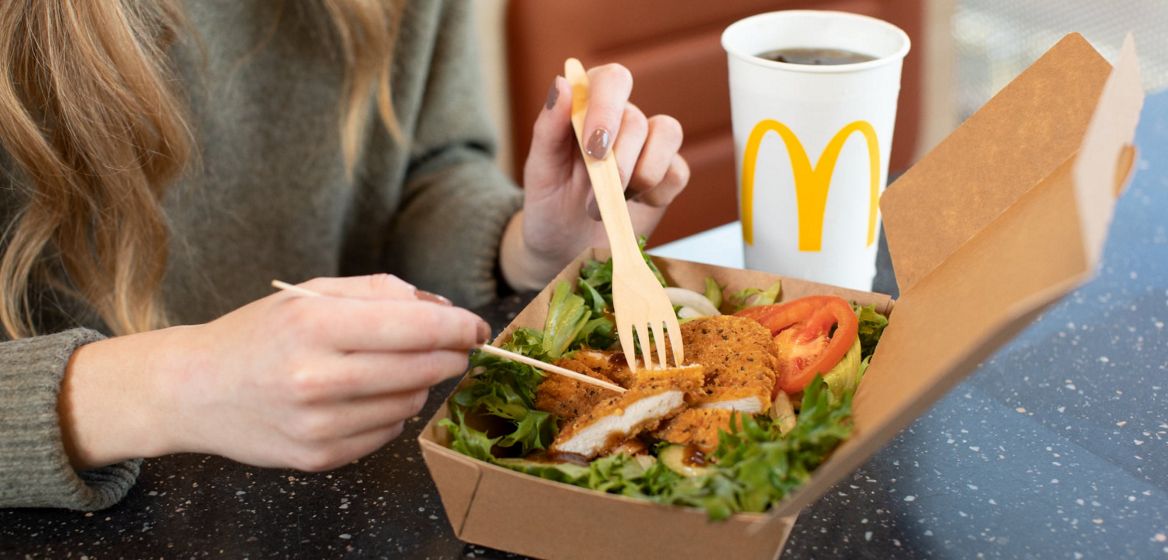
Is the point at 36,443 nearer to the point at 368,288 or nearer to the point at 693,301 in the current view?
the point at 368,288

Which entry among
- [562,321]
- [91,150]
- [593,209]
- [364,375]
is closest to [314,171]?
[91,150]

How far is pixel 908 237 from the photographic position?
0.78m

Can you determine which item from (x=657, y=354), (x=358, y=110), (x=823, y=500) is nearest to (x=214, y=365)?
(x=657, y=354)

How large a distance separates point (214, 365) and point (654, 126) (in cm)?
45

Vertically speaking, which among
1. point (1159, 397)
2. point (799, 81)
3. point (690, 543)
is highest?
point (799, 81)

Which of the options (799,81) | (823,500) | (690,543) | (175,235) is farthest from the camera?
A: (175,235)

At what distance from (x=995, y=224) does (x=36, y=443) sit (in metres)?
0.67

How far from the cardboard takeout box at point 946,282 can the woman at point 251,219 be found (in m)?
0.10

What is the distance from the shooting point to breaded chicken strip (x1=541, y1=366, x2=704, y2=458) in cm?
66

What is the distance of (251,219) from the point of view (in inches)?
51.2

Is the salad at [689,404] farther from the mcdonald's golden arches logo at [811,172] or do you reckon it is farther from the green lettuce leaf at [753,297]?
the mcdonald's golden arches logo at [811,172]

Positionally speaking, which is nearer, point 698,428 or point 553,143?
point 698,428

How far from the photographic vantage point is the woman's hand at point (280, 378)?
2.00 feet

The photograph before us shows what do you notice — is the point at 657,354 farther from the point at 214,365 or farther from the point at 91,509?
the point at 91,509
